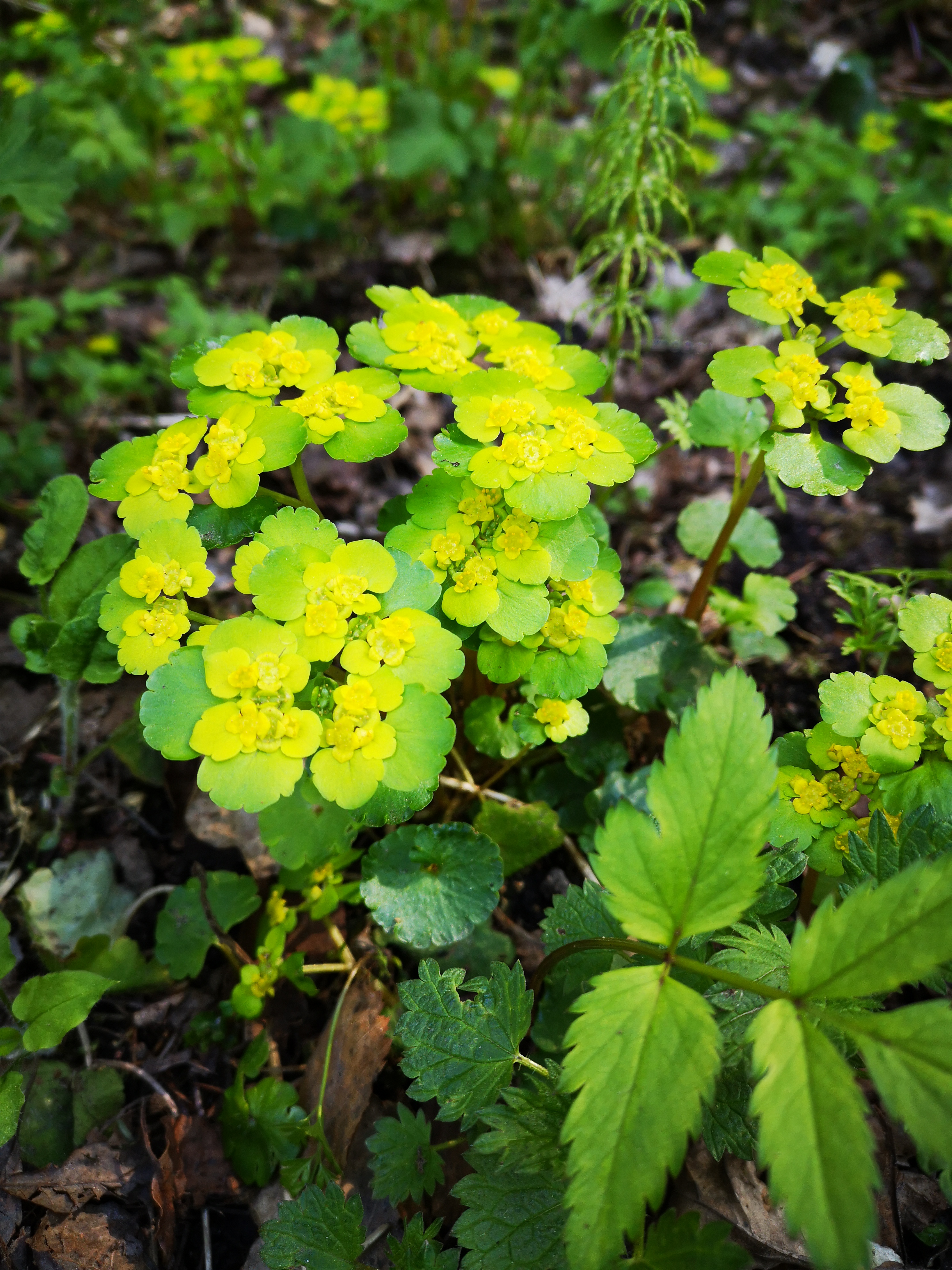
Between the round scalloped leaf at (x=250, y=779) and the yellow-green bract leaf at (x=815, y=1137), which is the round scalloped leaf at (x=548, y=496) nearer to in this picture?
the round scalloped leaf at (x=250, y=779)

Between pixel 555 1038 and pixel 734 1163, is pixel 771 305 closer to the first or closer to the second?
pixel 555 1038

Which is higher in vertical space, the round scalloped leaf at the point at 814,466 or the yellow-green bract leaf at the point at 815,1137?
the round scalloped leaf at the point at 814,466

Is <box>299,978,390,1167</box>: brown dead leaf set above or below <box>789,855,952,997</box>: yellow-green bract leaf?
below

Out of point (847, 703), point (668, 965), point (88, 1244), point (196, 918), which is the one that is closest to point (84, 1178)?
point (88, 1244)

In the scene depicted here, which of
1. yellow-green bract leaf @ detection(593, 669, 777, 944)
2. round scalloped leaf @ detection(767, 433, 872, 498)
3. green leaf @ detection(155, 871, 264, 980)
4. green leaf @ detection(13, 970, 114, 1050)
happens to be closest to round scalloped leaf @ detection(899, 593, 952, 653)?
round scalloped leaf @ detection(767, 433, 872, 498)

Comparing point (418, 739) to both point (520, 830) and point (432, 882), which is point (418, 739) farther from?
point (520, 830)

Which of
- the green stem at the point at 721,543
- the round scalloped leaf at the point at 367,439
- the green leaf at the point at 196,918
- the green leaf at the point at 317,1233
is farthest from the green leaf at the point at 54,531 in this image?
the green stem at the point at 721,543

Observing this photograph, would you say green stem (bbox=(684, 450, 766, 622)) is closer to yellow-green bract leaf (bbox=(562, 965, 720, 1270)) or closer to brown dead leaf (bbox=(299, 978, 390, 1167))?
yellow-green bract leaf (bbox=(562, 965, 720, 1270))
